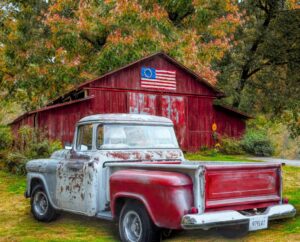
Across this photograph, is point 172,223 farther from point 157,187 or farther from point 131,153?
point 131,153

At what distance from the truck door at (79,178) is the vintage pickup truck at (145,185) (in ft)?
0.06

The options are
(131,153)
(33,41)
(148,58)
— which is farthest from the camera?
(33,41)

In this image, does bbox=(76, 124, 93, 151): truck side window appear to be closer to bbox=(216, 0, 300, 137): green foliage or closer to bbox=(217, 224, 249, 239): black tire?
bbox=(217, 224, 249, 239): black tire

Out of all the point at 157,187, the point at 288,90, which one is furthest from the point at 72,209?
the point at 288,90

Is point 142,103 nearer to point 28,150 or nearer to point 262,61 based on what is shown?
point 28,150

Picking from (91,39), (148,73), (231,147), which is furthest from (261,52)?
(91,39)

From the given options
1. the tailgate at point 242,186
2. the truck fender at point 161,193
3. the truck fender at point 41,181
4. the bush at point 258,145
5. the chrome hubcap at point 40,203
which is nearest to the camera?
the truck fender at point 161,193

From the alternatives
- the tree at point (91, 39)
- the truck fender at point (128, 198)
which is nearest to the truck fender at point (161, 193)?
the truck fender at point (128, 198)

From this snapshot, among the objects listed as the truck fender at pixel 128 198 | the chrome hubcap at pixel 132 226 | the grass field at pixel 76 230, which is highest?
the truck fender at pixel 128 198

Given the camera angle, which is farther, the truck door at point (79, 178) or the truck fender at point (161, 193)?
the truck door at point (79, 178)

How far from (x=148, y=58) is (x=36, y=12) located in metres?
10.3

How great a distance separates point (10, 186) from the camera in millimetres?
14281

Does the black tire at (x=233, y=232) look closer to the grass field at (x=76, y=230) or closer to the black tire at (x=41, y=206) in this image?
the grass field at (x=76, y=230)

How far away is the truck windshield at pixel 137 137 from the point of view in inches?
321
